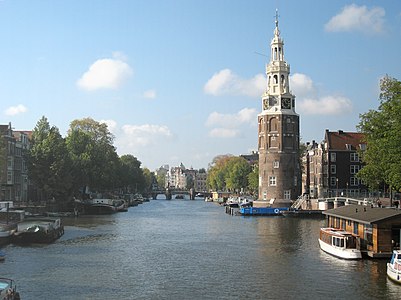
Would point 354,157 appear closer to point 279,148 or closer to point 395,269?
point 279,148

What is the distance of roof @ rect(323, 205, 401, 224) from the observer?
50862mm

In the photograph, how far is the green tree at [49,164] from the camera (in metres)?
109

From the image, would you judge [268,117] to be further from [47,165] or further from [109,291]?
[109,291]

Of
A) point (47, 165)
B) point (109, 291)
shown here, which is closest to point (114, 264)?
point (109, 291)

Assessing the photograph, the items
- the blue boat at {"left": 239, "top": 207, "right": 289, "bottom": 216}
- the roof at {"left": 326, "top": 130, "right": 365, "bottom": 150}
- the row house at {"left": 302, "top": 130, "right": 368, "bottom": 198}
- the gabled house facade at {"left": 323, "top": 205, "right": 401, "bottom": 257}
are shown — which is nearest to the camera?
the gabled house facade at {"left": 323, "top": 205, "right": 401, "bottom": 257}

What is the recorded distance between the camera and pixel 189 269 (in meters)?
48.6

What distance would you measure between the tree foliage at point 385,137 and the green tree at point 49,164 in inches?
2271

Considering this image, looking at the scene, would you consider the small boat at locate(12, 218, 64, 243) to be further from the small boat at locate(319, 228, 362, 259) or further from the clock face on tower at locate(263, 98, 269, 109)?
the clock face on tower at locate(263, 98, 269, 109)

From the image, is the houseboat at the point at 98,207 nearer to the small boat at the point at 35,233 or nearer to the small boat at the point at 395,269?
the small boat at the point at 35,233

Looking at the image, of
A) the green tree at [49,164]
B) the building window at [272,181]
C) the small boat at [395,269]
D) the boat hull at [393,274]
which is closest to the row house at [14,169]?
the green tree at [49,164]

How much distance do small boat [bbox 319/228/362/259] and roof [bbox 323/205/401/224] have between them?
1880 millimetres

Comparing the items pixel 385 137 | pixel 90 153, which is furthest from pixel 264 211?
pixel 385 137

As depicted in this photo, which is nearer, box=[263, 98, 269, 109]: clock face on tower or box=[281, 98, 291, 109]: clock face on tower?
box=[281, 98, 291, 109]: clock face on tower

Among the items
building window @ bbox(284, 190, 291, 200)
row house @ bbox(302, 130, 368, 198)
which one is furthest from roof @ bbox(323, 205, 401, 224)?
row house @ bbox(302, 130, 368, 198)
